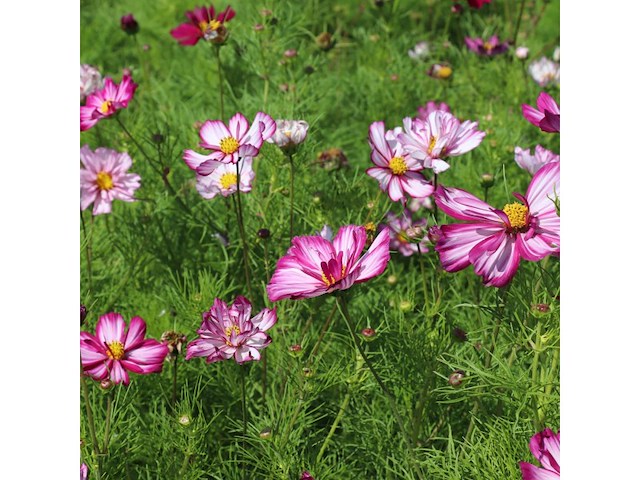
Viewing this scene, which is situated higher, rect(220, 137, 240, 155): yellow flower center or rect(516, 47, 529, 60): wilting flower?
rect(220, 137, 240, 155): yellow flower center

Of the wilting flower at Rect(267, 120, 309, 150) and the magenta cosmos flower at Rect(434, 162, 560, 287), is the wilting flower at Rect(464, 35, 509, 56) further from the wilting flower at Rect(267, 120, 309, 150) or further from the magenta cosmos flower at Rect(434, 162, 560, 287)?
the magenta cosmos flower at Rect(434, 162, 560, 287)

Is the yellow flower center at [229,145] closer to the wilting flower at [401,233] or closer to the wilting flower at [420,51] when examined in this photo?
the wilting flower at [401,233]

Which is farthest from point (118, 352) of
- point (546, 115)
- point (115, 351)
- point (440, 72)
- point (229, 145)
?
point (440, 72)

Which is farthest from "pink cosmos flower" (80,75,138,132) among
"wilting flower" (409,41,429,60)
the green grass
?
"wilting flower" (409,41,429,60)

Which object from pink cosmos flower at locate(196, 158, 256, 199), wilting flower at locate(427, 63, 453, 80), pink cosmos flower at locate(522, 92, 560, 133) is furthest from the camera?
wilting flower at locate(427, 63, 453, 80)

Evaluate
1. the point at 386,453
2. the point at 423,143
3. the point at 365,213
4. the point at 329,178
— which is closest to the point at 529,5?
the point at 329,178
